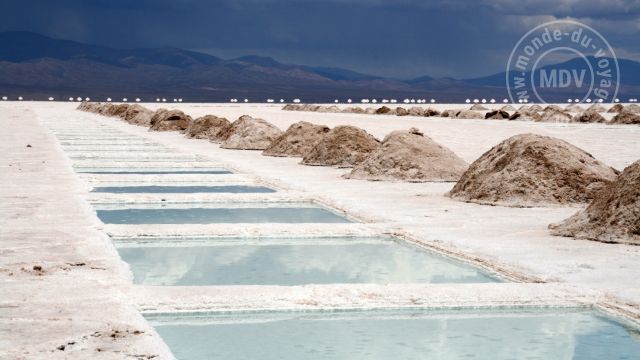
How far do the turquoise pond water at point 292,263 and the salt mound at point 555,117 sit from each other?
126 feet

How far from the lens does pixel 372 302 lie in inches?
233

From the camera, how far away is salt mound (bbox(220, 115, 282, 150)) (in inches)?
968

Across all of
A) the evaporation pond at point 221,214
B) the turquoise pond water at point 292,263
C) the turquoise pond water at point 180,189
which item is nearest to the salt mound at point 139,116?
the turquoise pond water at point 180,189

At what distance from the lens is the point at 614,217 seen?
8.87 metres

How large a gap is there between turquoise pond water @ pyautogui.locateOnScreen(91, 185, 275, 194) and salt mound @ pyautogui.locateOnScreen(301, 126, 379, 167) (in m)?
4.16

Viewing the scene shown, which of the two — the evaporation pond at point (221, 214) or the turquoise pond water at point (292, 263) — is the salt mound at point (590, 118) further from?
the turquoise pond water at point (292, 263)

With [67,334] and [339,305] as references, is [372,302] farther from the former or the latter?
[67,334]

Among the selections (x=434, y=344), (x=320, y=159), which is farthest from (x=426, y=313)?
(x=320, y=159)

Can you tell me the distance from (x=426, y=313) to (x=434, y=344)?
27.1 inches

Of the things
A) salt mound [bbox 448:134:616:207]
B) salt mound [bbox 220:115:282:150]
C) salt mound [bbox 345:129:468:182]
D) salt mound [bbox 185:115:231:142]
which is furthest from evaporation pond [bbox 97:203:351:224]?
salt mound [bbox 185:115:231:142]

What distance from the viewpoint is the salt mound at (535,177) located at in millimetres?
11812

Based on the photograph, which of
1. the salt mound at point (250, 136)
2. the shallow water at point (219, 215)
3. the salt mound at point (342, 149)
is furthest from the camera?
the salt mound at point (250, 136)

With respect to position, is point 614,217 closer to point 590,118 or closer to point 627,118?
point 627,118

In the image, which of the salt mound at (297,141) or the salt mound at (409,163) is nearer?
the salt mound at (409,163)
